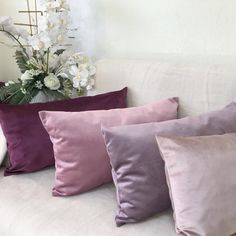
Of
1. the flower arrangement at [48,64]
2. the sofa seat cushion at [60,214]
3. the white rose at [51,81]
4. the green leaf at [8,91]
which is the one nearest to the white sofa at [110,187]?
the sofa seat cushion at [60,214]

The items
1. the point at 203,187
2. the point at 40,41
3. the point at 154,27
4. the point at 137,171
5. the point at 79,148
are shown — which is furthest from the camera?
the point at 154,27

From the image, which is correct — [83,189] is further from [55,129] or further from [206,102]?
[206,102]

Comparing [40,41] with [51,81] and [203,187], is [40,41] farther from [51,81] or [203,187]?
[203,187]

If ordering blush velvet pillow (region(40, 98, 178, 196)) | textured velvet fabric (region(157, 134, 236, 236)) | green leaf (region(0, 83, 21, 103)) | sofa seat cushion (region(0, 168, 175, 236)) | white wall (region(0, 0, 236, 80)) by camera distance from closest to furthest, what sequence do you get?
textured velvet fabric (region(157, 134, 236, 236)) < sofa seat cushion (region(0, 168, 175, 236)) < blush velvet pillow (region(40, 98, 178, 196)) < white wall (region(0, 0, 236, 80)) < green leaf (region(0, 83, 21, 103))

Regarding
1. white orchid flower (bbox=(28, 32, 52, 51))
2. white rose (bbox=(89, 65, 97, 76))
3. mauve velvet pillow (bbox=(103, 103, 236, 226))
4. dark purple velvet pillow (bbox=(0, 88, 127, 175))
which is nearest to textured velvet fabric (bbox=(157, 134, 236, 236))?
mauve velvet pillow (bbox=(103, 103, 236, 226))

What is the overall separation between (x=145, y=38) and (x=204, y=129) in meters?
0.75

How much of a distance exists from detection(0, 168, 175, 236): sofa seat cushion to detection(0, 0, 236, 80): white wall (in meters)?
0.78

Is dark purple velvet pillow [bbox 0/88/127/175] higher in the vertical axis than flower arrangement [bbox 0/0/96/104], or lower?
lower

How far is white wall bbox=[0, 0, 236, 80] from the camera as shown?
62.4 inches

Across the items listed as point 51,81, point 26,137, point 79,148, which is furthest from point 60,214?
point 51,81

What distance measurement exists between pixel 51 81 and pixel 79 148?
1.78 ft

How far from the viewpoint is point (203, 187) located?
1052mm

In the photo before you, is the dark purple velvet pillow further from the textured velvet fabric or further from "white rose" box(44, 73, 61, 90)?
the textured velvet fabric

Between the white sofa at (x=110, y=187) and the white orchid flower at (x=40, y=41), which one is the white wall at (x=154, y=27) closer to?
the white sofa at (x=110, y=187)
